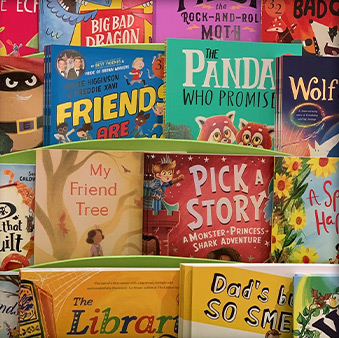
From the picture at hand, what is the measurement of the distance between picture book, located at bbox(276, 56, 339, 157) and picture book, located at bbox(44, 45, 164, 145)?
11.3 inches

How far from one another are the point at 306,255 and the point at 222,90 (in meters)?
0.43

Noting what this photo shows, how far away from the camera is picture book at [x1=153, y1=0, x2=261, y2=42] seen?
139cm

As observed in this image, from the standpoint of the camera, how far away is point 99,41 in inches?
55.5

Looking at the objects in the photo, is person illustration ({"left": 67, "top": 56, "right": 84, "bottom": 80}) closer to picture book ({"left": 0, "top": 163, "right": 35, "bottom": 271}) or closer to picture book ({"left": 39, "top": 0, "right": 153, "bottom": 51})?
picture book ({"left": 39, "top": 0, "right": 153, "bottom": 51})

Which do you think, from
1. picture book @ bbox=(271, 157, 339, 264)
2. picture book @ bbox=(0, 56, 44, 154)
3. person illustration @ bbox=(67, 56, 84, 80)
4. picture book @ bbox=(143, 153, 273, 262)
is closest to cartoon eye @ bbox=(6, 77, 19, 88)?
picture book @ bbox=(0, 56, 44, 154)

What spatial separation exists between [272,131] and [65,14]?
22.1 inches

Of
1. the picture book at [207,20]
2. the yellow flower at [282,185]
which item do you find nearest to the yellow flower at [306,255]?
the yellow flower at [282,185]

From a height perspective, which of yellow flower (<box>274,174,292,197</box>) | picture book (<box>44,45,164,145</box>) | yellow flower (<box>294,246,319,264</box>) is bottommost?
yellow flower (<box>294,246,319,264</box>)

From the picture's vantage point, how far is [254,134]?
136 centimetres

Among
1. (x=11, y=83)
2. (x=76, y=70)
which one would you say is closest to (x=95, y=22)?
(x=76, y=70)

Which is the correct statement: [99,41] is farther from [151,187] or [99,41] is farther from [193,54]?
[151,187]

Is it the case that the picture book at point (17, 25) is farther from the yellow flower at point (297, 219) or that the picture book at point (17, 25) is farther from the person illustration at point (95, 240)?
the yellow flower at point (297, 219)

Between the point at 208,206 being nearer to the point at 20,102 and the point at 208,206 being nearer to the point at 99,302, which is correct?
the point at 99,302

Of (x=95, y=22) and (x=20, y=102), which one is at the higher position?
(x=95, y=22)
